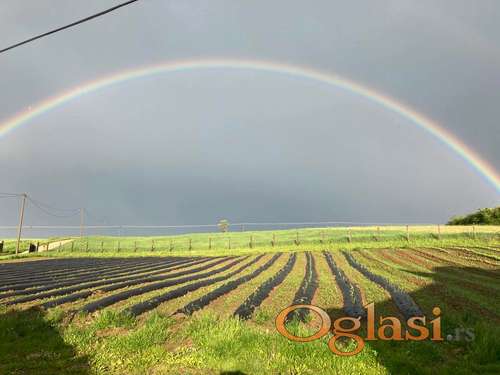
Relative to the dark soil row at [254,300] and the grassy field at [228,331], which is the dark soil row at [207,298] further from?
the dark soil row at [254,300]

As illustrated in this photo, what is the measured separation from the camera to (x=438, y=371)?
5.98m

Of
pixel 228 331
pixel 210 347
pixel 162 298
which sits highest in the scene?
pixel 162 298

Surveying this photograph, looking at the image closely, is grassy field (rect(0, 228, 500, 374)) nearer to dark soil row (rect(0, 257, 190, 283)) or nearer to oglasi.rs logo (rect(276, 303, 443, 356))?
oglasi.rs logo (rect(276, 303, 443, 356))

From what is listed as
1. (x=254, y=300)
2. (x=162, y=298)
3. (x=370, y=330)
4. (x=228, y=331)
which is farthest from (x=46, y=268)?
(x=370, y=330)

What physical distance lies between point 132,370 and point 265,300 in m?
6.14

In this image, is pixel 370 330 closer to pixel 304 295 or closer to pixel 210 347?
pixel 210 347

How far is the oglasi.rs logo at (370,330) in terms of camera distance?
7496mm

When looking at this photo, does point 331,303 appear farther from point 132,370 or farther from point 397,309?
point 132,370

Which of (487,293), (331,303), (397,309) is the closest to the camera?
(397,309)

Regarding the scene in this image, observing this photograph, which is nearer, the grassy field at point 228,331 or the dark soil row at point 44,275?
the grassy field at point 228,331

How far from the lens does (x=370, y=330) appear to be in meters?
8.25

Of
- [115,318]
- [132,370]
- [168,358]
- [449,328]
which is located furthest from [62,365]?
[449,328]

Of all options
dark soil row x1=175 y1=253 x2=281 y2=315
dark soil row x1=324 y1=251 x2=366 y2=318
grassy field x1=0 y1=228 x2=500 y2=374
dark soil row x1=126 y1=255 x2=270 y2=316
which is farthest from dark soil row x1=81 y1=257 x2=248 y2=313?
dark soil row x1=324 y1=251 x2=366 y2=318

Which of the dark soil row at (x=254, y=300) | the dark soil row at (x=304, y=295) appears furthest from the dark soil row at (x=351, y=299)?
the dark soil row at (x=254, y=300)
